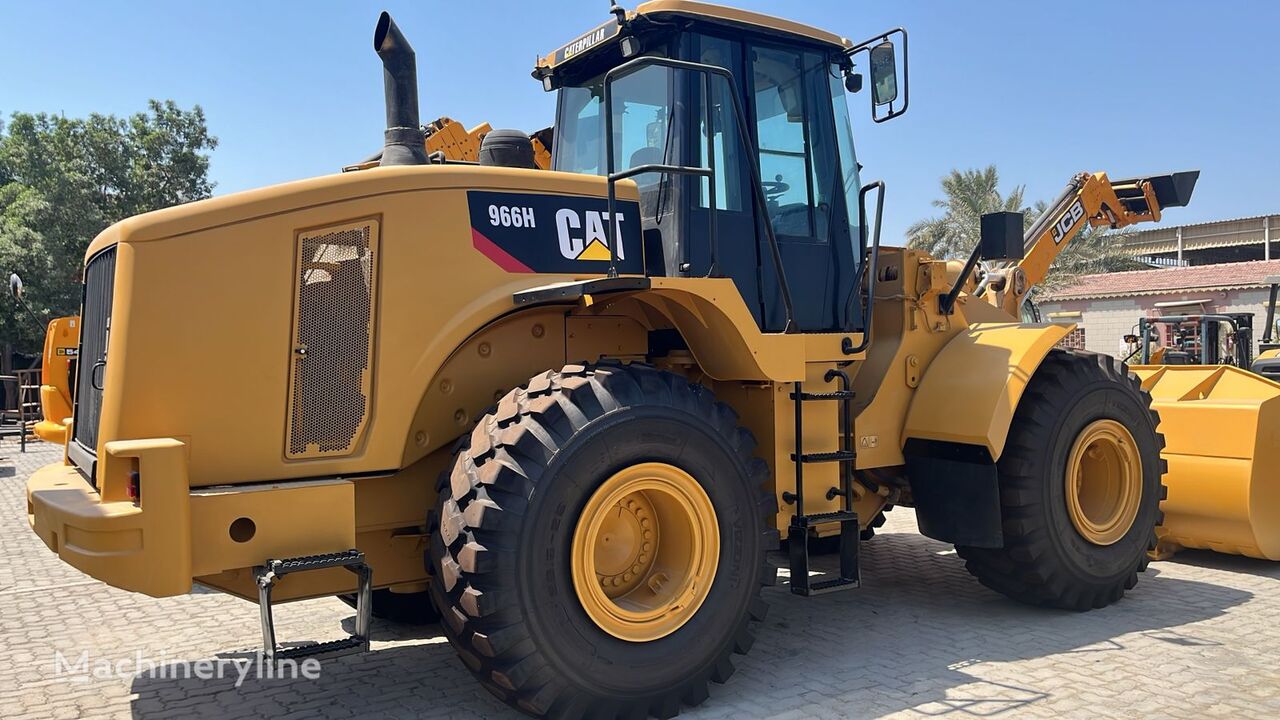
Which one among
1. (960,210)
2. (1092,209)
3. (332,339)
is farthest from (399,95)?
(960,210)

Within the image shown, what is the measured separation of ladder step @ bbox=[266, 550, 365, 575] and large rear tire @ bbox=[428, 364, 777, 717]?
0.33 meters

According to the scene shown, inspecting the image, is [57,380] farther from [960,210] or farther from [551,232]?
[960,210]

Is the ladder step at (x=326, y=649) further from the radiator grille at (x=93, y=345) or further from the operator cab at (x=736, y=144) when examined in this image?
the operator cab at (x=736, y=144)

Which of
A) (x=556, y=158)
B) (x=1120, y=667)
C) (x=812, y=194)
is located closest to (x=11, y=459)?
(x=556, y=158)

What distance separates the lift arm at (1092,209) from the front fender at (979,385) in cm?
193

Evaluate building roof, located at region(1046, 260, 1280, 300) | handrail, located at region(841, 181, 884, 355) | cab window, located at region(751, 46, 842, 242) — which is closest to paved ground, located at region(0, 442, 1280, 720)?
handrail, located at region(841, 181, 884, 355)

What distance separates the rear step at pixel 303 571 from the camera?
11.8 ft

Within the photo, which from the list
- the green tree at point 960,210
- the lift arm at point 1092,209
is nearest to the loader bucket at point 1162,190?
the lift arm at point 1092,209

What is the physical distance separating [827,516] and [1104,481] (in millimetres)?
2360

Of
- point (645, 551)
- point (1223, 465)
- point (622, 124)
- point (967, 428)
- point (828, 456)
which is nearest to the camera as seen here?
point (645, 551)

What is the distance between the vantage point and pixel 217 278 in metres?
3.83

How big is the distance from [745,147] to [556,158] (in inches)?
55.6

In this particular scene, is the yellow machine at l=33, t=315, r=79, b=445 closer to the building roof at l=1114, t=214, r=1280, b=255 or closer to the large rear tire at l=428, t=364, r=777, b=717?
the large rear tire at l=428, t=364, r=777, b=717

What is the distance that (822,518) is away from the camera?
5043 mm
